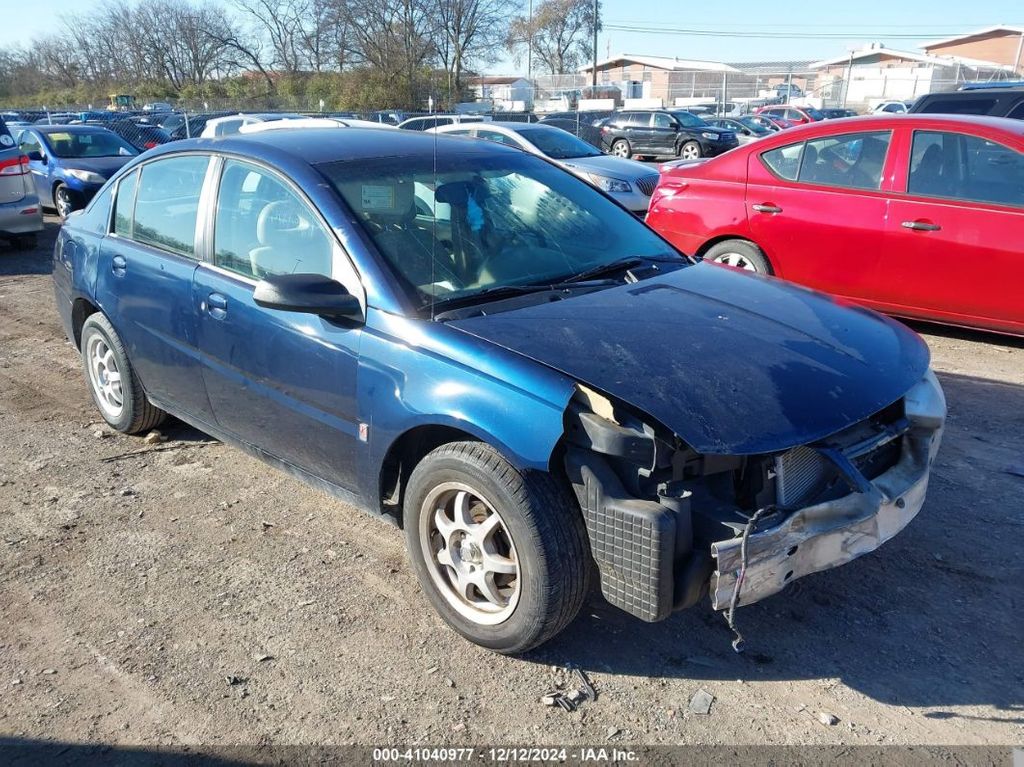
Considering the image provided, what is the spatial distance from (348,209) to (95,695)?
1969mm

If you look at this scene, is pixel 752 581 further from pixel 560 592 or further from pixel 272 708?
pixel 272 708

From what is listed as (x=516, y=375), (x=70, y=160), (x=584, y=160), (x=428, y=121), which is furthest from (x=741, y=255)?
(x=428, y=121)

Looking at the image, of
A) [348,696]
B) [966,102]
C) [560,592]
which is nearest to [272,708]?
[348,696]

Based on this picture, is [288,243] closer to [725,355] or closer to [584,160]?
[725,355]

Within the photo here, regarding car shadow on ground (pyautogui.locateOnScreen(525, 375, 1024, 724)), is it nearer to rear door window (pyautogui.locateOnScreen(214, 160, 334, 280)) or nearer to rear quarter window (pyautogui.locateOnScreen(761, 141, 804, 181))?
rear door window (pyautogui.locateOnScreen(214, 160, 334, 280))

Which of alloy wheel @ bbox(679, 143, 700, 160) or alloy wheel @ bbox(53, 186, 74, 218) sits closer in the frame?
alloy wheel @ bbox(53, 186, 74, 218)

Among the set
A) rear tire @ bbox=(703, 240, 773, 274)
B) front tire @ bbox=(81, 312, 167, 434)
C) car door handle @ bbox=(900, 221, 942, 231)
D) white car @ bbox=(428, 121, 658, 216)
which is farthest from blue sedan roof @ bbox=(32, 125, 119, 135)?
car door handle @ bbox=(900, 221, 942, 231)

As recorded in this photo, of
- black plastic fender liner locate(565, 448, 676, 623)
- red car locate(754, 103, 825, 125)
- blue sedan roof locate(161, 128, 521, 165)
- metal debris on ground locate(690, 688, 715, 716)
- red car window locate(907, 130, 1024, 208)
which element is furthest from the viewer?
red car locate(754, 103, 825, 125)

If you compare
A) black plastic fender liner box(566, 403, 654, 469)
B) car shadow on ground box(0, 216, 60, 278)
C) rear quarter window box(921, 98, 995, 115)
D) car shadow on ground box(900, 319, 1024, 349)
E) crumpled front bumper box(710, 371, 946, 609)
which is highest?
rear quarter window box(921, 98, 995, 115)

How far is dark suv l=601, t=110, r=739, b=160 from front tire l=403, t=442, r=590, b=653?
22.5m

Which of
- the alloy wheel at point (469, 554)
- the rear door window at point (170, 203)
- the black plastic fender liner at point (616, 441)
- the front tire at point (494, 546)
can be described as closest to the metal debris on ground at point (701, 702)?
the front tire at point (494, 546)

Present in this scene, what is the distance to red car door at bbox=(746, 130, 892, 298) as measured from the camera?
5.96 metres

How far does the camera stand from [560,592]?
104 inches

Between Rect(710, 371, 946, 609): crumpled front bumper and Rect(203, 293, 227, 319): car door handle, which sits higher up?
Rect(203, 293, 227, 319): car door handle
